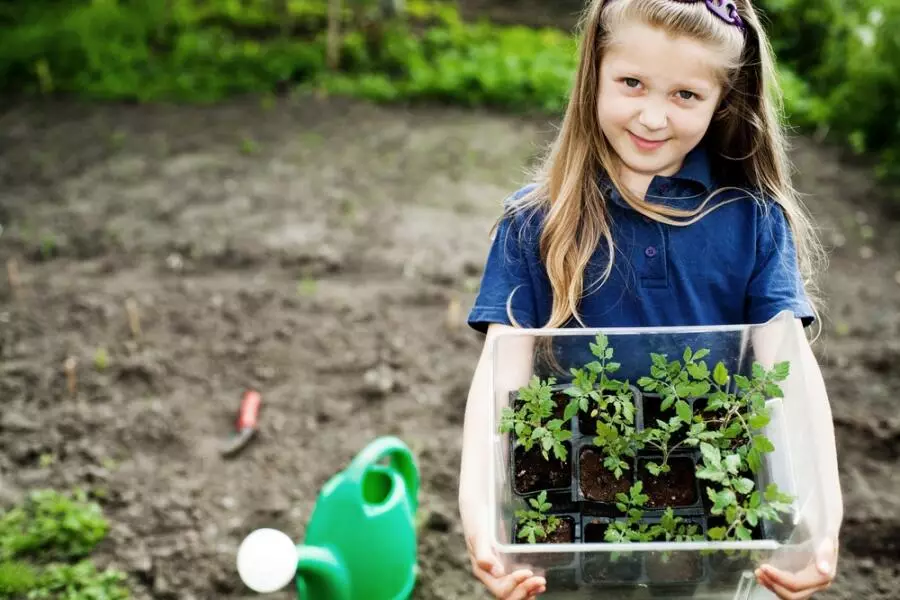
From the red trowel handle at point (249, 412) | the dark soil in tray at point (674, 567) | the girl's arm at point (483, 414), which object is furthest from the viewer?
the red trowel handle at point (249, 412)

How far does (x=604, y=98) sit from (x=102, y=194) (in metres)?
3.02

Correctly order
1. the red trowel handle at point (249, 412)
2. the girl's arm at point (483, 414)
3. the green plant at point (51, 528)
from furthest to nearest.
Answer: the red trowel handle at point (249, 412), the green plant at point (51, 528), the girl's arm at point (483, 414)

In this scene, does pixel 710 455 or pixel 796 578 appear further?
pixel 710 455

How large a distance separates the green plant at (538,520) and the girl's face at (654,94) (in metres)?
0.58

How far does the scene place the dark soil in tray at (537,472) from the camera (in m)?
1.26

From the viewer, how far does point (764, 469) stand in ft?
3.97

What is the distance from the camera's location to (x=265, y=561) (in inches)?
57.2

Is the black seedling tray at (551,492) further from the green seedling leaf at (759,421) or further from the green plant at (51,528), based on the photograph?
the green plant at (51,528)

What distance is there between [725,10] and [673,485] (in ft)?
2.36

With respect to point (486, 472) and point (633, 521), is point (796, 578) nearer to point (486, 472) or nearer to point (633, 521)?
point (633, 521)

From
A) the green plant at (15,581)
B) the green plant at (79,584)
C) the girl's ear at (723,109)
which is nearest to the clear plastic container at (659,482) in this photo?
the girl's ear at (723,109)

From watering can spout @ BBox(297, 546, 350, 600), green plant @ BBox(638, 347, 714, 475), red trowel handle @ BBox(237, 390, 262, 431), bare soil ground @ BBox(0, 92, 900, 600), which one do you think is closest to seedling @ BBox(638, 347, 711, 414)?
green plant @ BBox(638, 347, 714, 475)

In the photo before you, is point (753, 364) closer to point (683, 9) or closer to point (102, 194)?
point (683, 9)

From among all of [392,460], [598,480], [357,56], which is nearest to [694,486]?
[598,480]
